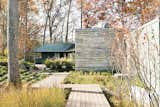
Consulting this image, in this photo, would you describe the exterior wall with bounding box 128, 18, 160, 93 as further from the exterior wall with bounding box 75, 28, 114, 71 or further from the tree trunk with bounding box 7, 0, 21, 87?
the exterior wall with bounding box 75, 28, 114, 71

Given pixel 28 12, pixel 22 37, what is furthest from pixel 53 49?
pixel 22 37

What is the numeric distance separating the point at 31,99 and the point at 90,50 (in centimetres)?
1743

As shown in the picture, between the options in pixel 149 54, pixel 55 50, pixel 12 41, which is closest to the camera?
pixel 149 54

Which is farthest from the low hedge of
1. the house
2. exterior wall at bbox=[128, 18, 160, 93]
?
exterior wall at bbox=[128, 18, 160, 93]

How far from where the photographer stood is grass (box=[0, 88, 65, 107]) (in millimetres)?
6605

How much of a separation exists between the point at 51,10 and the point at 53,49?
461 centimetres

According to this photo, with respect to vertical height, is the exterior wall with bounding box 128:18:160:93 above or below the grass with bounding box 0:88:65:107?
above

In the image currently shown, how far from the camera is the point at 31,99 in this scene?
22.8 ft

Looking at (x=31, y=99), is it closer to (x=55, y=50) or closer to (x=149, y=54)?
(x=149, y=54)

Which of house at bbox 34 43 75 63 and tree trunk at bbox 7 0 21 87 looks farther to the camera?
house at bbox 34 43 75 63

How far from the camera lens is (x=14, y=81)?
12.0 meters

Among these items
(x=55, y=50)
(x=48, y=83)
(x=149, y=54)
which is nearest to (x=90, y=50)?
(x=48, y=83)

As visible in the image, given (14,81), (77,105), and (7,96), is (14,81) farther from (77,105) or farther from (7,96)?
(7,96)

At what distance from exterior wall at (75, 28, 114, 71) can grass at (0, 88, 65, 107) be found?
1542 centimetres
